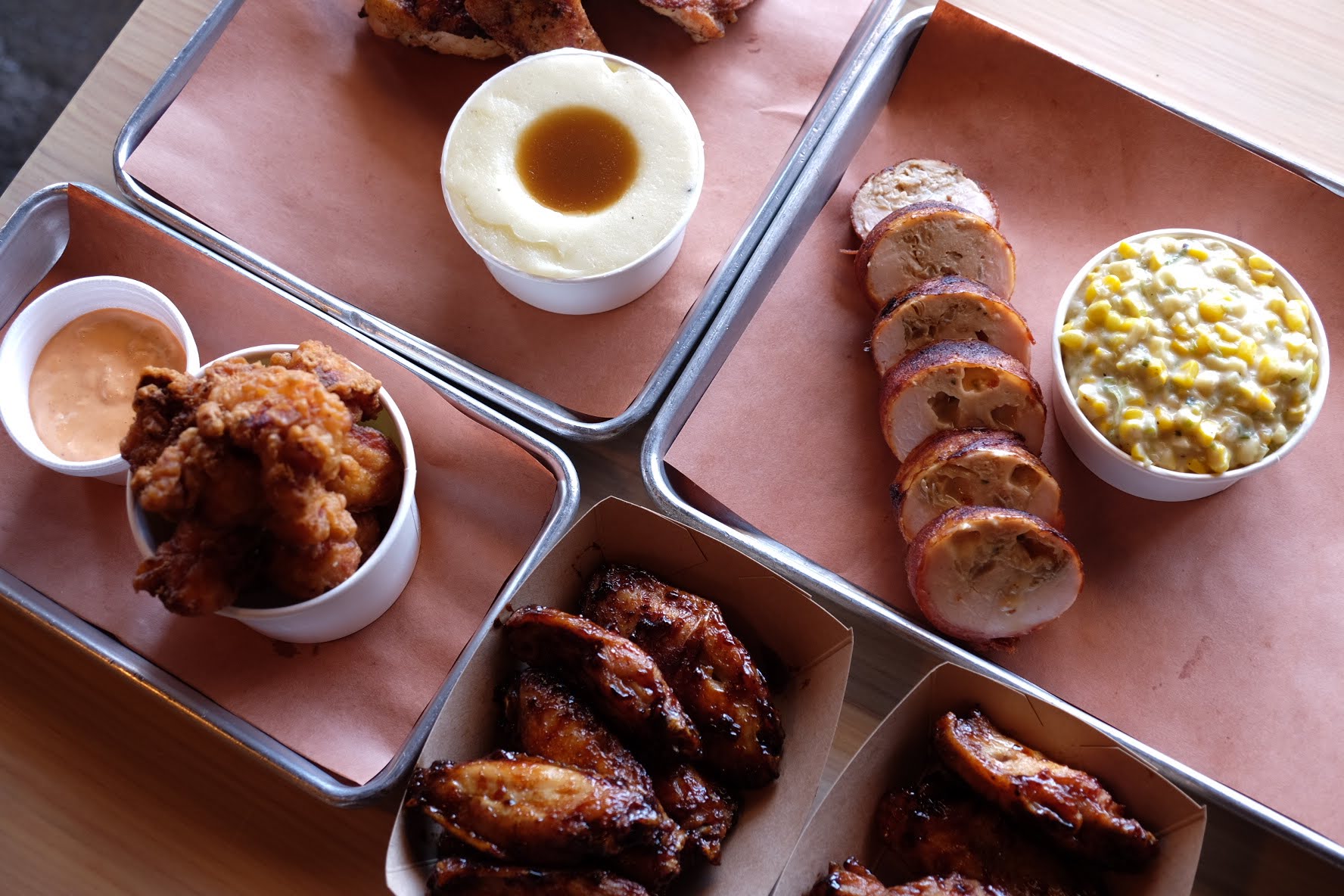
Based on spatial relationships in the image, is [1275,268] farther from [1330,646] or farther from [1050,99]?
→ [1330,646]

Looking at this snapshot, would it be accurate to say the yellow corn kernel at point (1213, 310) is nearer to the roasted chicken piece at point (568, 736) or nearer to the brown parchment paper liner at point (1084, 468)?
the brown parchment paper liner at point (1084, 468)

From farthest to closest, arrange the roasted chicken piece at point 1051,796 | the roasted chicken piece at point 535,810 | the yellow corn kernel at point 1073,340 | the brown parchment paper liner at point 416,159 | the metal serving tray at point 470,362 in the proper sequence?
the brown parchment paper liner at point 416,159, the metal serving tray at point 470,362, the yellow corn kernel at point 1073,340, the roasted chicken piece at point 1051,796, the roasted chicken piece at point 535,810

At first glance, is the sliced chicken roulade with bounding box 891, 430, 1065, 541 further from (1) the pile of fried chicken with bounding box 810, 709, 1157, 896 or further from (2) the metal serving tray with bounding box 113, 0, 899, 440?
(2) the metal serving tray with bounding box 113, 0, 899, 440

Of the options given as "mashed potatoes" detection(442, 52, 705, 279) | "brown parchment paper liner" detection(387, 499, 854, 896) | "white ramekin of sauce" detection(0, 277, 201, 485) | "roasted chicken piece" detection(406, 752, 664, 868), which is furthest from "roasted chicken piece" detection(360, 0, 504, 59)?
"roasted chicken piece" detection(406, 752, 664, 868)

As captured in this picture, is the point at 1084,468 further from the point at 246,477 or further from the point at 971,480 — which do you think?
the point at 246,477

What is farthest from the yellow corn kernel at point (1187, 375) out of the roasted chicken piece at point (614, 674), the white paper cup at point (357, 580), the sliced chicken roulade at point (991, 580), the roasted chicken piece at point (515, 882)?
the white paper cup at point (357, 580)
